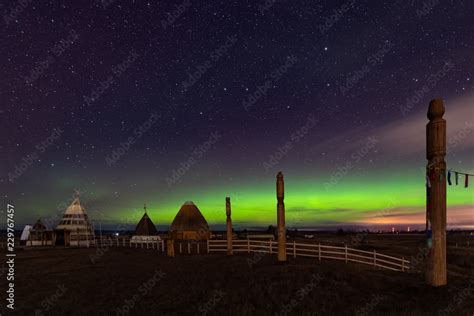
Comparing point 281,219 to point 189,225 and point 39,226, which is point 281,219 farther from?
point 39,226

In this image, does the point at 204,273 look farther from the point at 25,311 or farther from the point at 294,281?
the point at 25,311

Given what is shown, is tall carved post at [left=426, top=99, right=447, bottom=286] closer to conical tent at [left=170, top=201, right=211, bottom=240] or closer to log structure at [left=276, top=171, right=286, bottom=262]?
log structure at [left=276, top=171, right=286, bottom=262]

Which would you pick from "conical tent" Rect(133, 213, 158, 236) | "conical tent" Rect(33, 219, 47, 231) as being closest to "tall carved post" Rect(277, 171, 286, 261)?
"conical tent" Rect(133, 213, 158, 236)

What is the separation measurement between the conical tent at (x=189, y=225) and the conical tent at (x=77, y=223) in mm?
12762

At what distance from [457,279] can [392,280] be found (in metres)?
1.73

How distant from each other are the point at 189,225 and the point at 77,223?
17490mm

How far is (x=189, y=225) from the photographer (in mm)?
42625

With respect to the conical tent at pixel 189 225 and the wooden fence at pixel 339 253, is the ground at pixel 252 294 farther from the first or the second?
the conical tent at pixel 189 225

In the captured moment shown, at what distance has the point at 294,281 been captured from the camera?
11.1 metres

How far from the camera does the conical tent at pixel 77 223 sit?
1873 inches

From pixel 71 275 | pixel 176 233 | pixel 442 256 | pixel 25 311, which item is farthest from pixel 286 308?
pixel 176 233

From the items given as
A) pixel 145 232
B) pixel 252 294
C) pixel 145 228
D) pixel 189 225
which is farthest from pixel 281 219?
pixel 145 228

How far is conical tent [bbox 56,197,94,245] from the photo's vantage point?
1873 inches

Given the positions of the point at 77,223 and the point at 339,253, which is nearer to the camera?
the point at 339,253
